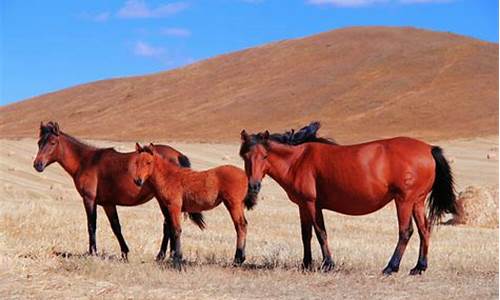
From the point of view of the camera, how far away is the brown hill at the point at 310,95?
69.6 m

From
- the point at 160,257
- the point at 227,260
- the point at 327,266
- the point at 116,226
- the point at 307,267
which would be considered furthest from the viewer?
the point at 116,226

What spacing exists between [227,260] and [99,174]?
242cm

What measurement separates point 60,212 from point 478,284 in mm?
10552

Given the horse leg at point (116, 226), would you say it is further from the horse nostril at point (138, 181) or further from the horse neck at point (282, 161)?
the horse neck at point (282, 161)

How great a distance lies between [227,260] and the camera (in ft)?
43.1

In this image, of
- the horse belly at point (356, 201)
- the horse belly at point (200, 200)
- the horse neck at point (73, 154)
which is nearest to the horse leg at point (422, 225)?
the horse belly at point (356, 201)

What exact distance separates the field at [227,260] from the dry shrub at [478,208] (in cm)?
114

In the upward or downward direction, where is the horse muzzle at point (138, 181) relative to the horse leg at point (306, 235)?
upward

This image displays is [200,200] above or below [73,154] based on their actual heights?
below

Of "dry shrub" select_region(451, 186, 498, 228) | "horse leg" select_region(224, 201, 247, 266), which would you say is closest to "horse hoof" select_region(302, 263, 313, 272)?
"horse leg" select_region(224, 201, 247, 266)

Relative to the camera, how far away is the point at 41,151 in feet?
44.7

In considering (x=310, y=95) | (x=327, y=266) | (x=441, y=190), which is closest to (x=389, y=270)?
(x=327, y=266)

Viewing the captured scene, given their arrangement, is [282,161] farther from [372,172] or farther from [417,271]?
[417,271]

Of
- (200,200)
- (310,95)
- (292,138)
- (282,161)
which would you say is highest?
(310,95)
